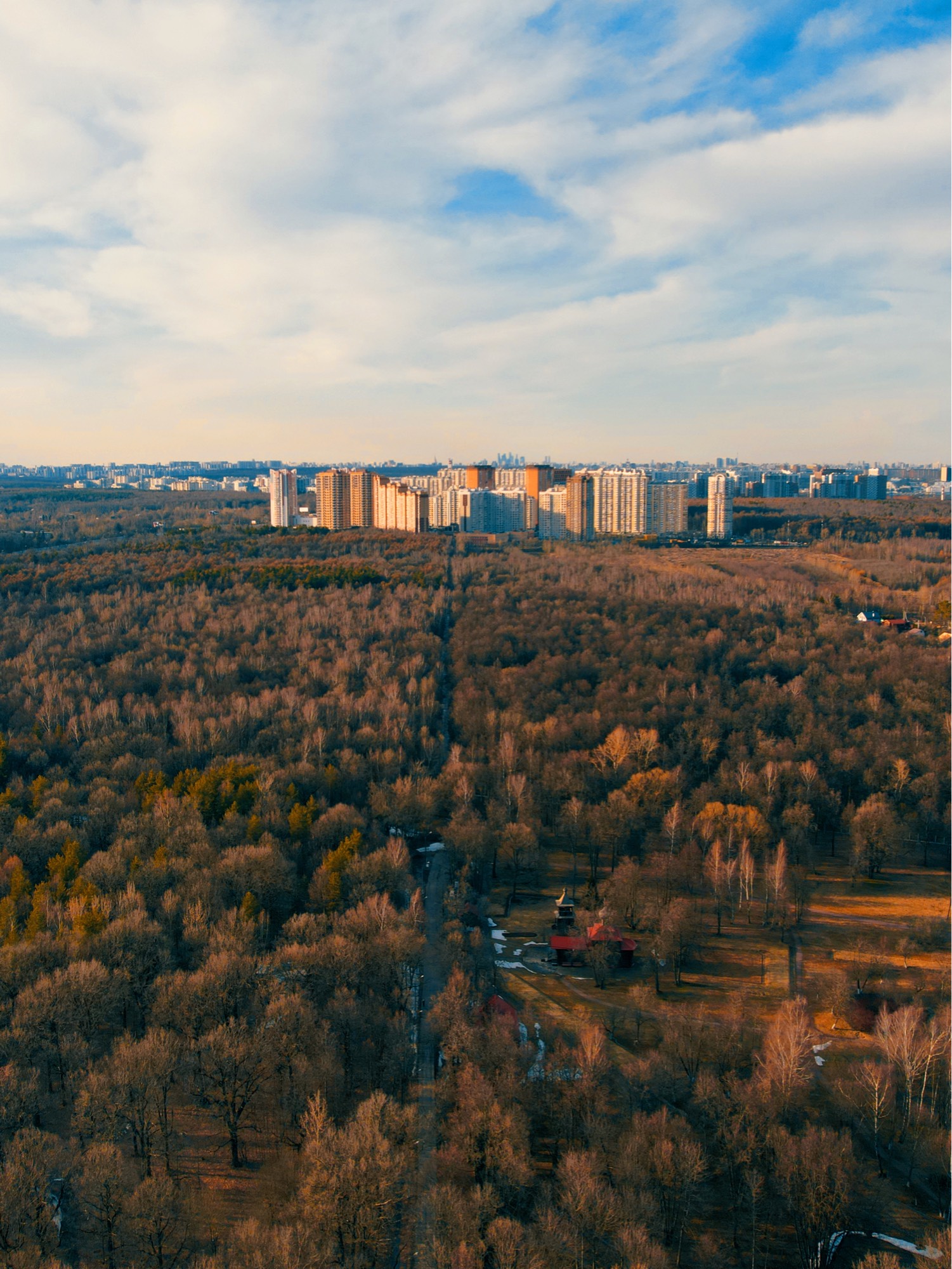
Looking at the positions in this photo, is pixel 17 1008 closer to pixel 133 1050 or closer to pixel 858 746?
pixel 133 1050

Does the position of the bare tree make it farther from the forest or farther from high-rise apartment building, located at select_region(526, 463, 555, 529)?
high-rise apartment building, located at select_region(526, 463, 555, 529)

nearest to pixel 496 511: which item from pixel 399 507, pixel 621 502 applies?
pixel 399 507

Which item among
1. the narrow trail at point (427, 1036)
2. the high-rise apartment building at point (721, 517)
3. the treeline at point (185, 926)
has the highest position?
the high-rise apartment building at point (721, 517)

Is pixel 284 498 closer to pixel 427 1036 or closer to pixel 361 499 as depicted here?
pixel 361 499

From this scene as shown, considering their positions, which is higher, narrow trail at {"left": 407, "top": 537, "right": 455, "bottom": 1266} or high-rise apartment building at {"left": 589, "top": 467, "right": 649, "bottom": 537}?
high-rise apartment building at {"left": 589, "top": 467, "right": 649, "bottom": 537}

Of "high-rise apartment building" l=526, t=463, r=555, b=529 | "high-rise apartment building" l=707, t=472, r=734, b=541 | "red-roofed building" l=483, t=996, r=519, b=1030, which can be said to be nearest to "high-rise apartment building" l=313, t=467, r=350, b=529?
"high-rise apartment building" l=526, t=463, r=555, b=529

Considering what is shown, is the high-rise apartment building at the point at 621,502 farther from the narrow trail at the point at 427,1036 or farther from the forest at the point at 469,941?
the narrow trail at the point at 427,1036

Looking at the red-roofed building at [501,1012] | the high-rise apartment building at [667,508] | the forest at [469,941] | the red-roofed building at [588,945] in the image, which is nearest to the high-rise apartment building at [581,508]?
the high-rise apartment building at [667,508]
